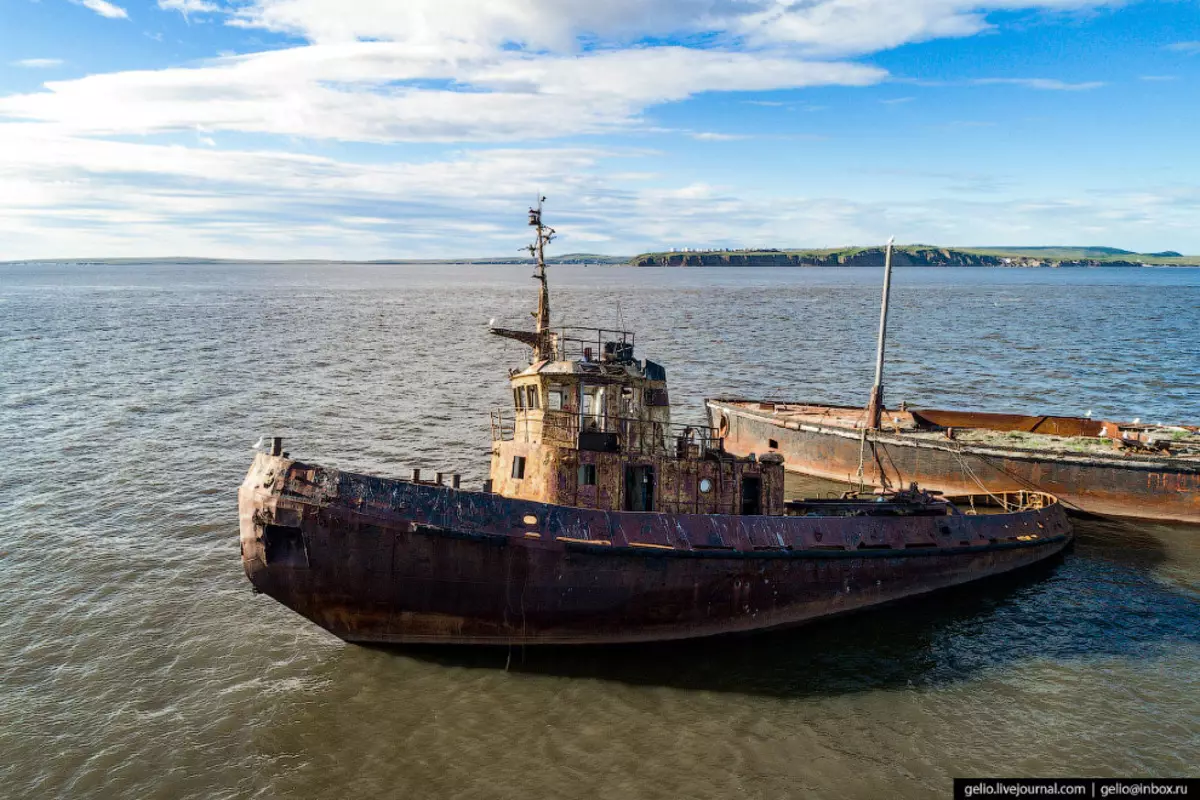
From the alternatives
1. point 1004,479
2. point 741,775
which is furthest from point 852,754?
point 1004,479

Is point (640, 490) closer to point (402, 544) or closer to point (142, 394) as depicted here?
point (402, 544)

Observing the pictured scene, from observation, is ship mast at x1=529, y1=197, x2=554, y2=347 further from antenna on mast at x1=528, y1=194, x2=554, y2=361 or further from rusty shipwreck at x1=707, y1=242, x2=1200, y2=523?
rusty shipwreck at x1=707, y1=242, x2=1200, y2=523

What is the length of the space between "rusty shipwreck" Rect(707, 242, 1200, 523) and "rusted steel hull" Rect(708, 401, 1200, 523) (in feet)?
0.09

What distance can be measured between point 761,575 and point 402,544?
664 cm

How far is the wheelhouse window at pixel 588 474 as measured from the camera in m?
15.0

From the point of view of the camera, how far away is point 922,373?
41531 mm

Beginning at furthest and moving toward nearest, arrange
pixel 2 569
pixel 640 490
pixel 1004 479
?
pixel 1004 479
pixel 2 569
pixel 640 490

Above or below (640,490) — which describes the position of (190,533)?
below

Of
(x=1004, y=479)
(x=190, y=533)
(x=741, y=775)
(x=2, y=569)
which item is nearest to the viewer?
(x=741, y=775)

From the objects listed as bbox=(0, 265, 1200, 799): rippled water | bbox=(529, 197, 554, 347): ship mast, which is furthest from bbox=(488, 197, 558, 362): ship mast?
bbox=(0, 265, 1200, 799): rippled water

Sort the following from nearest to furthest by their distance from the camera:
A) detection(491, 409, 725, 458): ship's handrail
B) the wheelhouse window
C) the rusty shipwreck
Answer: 1. the wheelhouse window
2. detection(491, 409, 725, 458): ship's handrail
3. the rusty shipwreck

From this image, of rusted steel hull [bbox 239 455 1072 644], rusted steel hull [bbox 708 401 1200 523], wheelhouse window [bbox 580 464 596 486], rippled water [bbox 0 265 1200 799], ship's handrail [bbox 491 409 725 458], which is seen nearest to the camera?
rippled water [bbox 0 265 1200 799]

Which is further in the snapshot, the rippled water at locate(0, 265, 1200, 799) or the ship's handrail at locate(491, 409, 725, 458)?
the ship's handrail at locate(491, 409, 725, 458)

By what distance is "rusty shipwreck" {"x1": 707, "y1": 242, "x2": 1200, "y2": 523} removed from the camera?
859 inches
